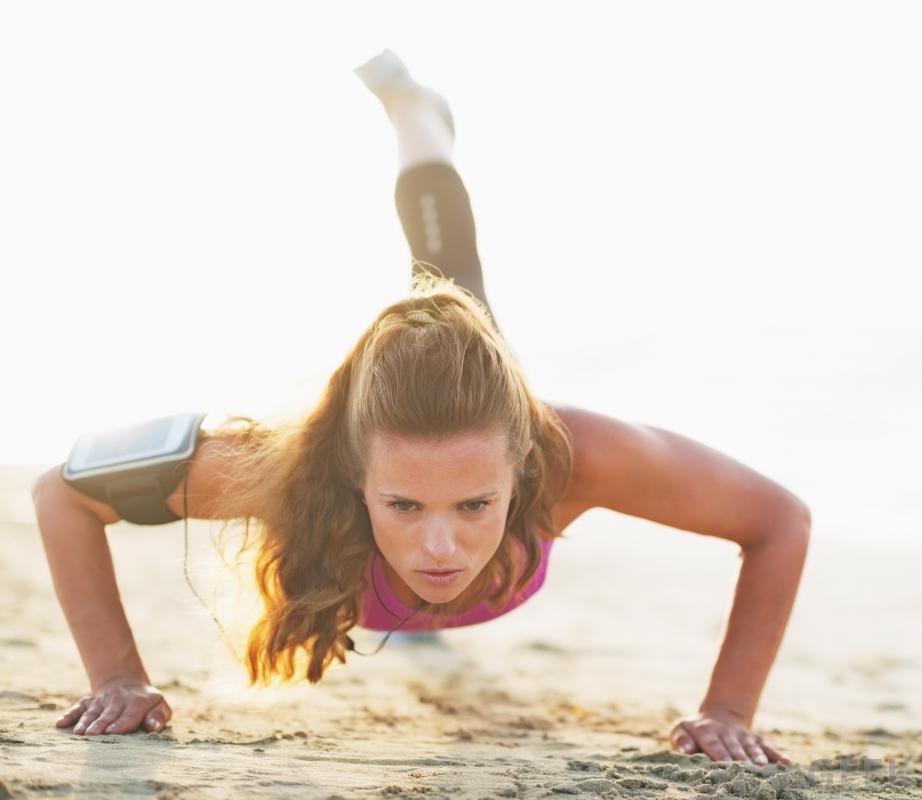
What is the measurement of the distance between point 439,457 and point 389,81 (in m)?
2.33

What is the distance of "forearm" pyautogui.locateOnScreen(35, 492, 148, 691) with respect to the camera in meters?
2.81

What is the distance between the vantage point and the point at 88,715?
8.52 ft

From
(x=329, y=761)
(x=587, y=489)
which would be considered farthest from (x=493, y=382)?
(x=329, y=761)

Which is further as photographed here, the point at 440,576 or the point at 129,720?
the point at 129,720

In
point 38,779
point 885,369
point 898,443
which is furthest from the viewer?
point 885,369

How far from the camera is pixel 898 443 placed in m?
11.4

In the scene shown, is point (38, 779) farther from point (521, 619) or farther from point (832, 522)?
point (832, 522)

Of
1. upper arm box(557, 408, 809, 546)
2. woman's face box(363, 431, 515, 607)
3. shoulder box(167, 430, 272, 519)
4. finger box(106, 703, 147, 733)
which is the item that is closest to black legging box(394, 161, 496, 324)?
upper arm box(557, 408, 809, 546)

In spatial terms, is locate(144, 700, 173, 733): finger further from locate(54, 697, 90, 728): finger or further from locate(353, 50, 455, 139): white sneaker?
locate(353, 50, 455, 139): white sneaker

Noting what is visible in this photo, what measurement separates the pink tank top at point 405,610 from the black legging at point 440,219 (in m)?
1.22

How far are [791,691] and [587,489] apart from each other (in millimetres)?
1852

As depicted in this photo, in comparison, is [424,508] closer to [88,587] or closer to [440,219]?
[88,587]

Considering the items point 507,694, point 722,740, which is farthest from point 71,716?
point 507,694

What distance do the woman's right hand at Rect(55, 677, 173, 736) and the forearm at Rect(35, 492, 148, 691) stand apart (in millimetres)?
62
